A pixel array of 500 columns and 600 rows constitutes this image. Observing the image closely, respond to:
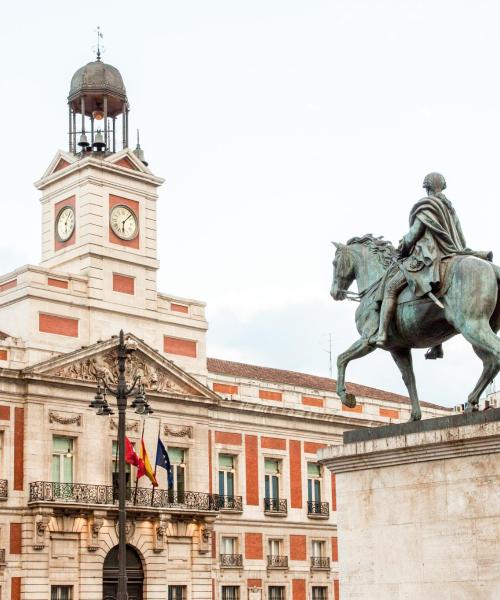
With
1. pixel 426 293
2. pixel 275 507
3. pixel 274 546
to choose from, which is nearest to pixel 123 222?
pixel 275 507

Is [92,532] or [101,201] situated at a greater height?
[101,201]

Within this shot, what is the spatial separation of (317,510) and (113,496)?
10502mm

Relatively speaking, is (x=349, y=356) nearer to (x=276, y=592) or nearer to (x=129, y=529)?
(x=129, y=529)

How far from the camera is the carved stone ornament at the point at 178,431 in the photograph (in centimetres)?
4197

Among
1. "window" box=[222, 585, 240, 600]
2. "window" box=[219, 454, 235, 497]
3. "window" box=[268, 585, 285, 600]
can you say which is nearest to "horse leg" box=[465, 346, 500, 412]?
"window" box=[222, 585, 240, 600]

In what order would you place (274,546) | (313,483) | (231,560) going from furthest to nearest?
(313,483) < (274,546) < (231,560)

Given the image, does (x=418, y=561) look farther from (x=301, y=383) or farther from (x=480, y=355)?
(x=301, y=383)

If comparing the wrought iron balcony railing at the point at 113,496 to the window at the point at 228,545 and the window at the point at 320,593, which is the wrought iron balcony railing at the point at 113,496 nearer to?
the window at the point at 228,545

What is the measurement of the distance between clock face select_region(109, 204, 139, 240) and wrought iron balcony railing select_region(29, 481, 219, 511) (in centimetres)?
951

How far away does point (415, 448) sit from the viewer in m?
10.5

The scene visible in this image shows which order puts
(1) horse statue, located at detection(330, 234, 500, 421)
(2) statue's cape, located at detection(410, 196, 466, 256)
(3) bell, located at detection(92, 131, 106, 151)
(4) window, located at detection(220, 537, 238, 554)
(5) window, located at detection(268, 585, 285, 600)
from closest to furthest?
(1) horse statue, located at detection(330, 234, 500, 421) → (2) statue's cape, located at detection(410, 196, 466, 256) → (4) window, located at detection(220, 537, 238, 554) → (5) window, located at detection(268, 585, 285, 600) → (3) bell, located at detection(92, 131, 106, 151)

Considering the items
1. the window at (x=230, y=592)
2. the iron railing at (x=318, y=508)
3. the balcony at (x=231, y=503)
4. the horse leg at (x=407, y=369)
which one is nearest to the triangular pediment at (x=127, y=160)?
the balcony at (x=231, y=503)

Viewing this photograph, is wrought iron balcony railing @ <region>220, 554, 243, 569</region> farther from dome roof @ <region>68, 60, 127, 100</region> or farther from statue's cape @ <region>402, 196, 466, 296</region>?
statue's cape @ <region>402, 196, 466, 296</region>

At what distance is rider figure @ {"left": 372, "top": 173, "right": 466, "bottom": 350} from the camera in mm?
10977
